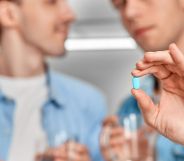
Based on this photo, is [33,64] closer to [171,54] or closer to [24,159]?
[24,159]

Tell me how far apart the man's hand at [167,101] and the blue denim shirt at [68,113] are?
0.52m

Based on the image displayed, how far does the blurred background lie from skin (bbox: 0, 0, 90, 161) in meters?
0.18

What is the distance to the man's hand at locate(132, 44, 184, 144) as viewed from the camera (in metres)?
0.61

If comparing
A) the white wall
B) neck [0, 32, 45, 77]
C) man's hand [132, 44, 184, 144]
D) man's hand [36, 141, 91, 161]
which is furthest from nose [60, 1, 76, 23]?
man's hand [132, 44, 184, 144]

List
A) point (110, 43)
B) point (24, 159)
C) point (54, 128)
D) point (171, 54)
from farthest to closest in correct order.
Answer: point (110, 43) → point (54, 128) → point (24, 159) → point (171, 54)

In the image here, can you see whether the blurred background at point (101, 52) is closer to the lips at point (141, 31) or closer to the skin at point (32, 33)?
the skin at point (32, 33)

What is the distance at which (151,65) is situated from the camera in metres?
0.61

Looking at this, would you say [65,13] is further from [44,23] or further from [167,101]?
[167,101]

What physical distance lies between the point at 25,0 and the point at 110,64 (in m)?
0.40

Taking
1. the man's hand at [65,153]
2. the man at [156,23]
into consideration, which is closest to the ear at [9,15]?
the man at [156,23]

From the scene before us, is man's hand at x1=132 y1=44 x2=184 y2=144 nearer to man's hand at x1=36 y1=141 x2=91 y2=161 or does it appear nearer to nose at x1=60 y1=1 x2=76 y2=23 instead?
man's hand at x1=36 y1=141 x2=91 y2=161

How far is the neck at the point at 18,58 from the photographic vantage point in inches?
53.3

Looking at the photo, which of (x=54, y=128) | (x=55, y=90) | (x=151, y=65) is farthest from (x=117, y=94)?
(x=151, y=65)

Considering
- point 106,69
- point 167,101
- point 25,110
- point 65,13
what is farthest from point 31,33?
point 167,101
